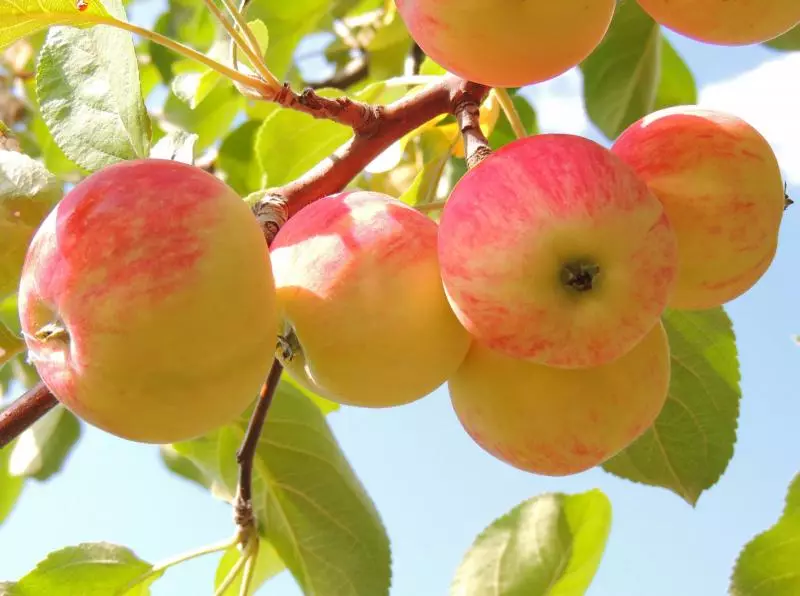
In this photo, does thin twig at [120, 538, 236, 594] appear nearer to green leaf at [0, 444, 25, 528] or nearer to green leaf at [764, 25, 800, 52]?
green leaf at [0, 444, 25, 528]

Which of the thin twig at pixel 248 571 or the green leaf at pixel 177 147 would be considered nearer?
the green leaf at pixel 177 147

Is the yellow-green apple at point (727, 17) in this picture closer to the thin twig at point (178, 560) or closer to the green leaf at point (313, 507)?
the green leaf at point (313, 507)

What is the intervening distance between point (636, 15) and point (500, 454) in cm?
98

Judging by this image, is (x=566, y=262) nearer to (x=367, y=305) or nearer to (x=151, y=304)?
(x=367, y=305)

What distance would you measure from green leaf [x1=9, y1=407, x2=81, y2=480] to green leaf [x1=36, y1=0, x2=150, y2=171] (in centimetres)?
98

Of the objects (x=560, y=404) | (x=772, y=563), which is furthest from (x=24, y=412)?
(x=772, y=563)

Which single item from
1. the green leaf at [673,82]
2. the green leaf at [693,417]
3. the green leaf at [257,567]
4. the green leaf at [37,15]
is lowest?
the green leaf at [257,567]

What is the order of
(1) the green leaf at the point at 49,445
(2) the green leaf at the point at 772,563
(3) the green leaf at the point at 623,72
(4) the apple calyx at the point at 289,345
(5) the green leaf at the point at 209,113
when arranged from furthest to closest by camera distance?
(1) the green leaf at the point at 49,445 < (5) the green leaf at the point at 209,113 < (3) the green leaf at the point at 623,72 < (2) the green leaf at the point at 772,563 < (4) the apple calyx at the point at 289,345

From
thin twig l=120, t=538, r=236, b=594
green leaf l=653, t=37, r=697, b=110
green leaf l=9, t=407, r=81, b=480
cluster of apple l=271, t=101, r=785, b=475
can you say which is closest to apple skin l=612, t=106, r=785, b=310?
cluster of apple l=271, t=101, r=785, b=475

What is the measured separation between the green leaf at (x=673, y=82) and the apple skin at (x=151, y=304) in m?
1.37

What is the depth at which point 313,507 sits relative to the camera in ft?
4.21

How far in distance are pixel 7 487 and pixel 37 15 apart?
4.67ft

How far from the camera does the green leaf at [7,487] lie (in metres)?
1.95

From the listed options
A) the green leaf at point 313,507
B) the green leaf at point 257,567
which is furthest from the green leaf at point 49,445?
the green leaf at point 313,507
